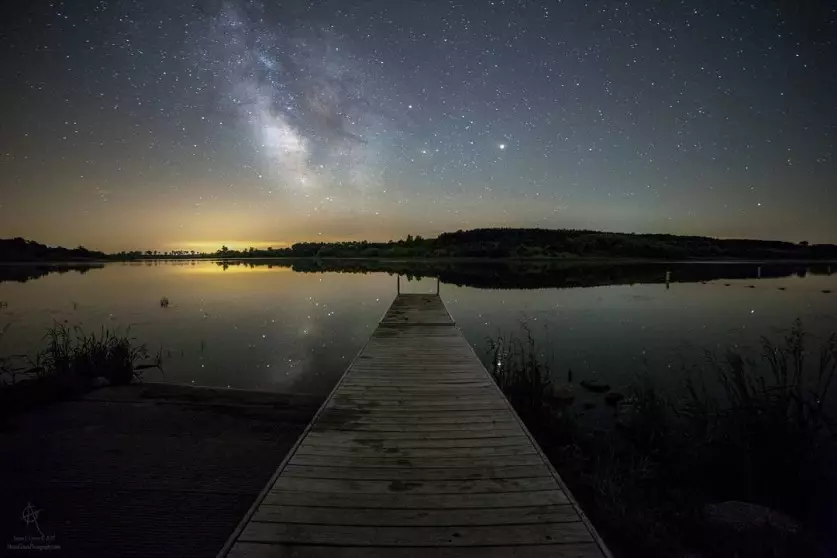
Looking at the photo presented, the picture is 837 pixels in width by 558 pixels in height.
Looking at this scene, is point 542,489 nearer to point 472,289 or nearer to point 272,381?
point 272,381

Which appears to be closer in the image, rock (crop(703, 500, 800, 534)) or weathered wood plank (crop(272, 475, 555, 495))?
weathered wood plank (crop(272, 475, 555, 495))

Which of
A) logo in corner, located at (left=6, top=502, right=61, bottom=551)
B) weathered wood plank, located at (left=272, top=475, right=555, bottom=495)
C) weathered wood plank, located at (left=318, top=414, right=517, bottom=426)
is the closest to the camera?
weathered wood plank, located at (left=272, top=475, right=555, bottom=495)

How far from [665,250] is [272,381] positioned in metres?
98.2

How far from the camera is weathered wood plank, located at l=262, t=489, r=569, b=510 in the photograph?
3111mm

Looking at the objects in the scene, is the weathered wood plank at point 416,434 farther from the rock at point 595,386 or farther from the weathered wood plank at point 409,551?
the rock at point 595,386

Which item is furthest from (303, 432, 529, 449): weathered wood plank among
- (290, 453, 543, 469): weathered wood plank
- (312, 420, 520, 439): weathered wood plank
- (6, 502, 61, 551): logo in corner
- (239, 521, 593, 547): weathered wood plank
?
(6, 502, 61, 551): logo in corner

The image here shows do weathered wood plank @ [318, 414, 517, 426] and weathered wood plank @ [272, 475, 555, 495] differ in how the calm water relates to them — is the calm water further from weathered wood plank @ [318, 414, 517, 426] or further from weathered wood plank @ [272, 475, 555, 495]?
weathered wood plank @ [272, 475, 555, 495]

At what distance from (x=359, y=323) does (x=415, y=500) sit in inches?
574

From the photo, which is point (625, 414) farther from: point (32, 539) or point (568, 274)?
point (568, 274)

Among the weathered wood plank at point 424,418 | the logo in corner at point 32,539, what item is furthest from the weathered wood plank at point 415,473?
the logo in corner at point 32,539

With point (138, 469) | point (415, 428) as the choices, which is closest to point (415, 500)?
point (415, 428)

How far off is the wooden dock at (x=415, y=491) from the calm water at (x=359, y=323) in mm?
4828

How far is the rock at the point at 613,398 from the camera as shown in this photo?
26.8ft

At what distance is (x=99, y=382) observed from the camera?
28.1ft
